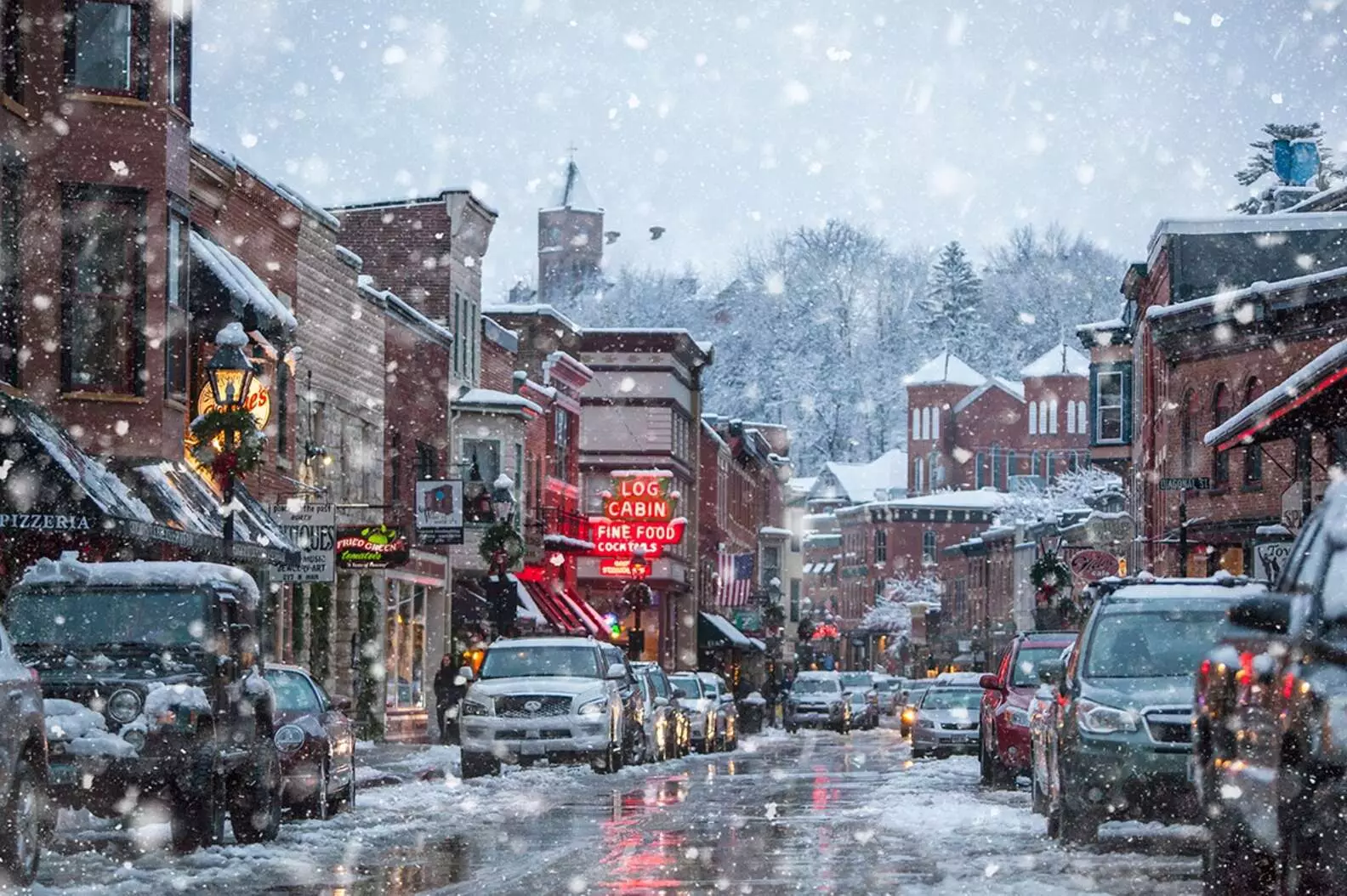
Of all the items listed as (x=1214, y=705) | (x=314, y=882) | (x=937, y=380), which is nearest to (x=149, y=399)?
(x=314, y=882)

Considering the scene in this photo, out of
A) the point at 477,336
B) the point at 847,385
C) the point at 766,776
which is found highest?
the point at 847,385

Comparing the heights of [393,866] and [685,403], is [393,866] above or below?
below

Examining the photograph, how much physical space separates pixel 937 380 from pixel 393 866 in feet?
445

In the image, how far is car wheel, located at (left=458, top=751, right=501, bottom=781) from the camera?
→ 31156mm

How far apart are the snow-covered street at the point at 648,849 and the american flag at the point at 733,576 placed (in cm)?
6635

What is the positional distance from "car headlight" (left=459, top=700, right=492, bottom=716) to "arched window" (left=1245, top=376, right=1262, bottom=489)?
21901 millimetres

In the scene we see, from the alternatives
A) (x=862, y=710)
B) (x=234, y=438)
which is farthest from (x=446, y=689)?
(x=862, y=710)

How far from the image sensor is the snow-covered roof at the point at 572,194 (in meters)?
181

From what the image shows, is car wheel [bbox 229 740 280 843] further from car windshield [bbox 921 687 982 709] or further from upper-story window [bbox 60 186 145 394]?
car windshield [bbox 921 687 982 709]

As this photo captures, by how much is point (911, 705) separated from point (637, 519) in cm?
1005

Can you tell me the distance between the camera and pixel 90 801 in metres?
16.6

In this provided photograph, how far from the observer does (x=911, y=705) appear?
65375 millimetres

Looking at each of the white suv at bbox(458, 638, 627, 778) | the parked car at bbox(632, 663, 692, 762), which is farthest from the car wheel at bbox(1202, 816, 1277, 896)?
the parked car at bbox(632, 663, 692, 762)

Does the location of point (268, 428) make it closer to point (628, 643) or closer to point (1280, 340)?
point (1280, 340)
